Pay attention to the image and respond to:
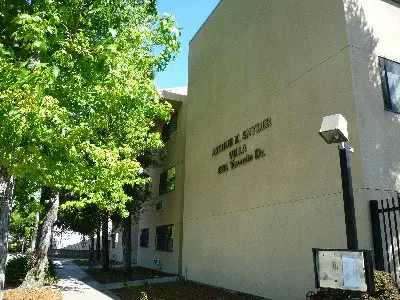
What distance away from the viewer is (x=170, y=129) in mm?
23328

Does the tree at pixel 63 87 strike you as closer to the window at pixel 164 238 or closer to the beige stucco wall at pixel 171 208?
the beige stucco wall at pixel 171 208

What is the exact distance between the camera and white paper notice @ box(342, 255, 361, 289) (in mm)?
4066

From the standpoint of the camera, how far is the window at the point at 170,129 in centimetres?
2264

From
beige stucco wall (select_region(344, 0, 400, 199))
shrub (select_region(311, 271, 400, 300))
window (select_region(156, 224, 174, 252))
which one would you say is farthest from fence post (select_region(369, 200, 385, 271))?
window (select_region(156, 224, 174, 252))

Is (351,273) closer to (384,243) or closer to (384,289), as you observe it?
(384,289)

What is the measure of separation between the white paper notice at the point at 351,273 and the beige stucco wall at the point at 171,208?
15.5m

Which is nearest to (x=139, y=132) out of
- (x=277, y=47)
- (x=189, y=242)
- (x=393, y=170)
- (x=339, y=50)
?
(x=189, y=242)

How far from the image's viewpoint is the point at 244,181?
1290 cm

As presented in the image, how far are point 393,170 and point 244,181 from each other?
530 centimetres

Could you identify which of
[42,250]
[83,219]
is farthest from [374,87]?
[83,219]

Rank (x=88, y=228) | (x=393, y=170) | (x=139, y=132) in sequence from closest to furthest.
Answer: (x=393, y=170), (x=139, y=132), (x=88, y=228)

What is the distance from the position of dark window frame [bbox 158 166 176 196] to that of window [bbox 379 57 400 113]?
44.7 feet

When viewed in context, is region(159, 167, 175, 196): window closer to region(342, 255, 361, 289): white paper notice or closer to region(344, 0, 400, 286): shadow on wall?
region(344, 0, 400, 286): shadow on wall

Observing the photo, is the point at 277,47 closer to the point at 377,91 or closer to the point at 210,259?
the point at 377,91
